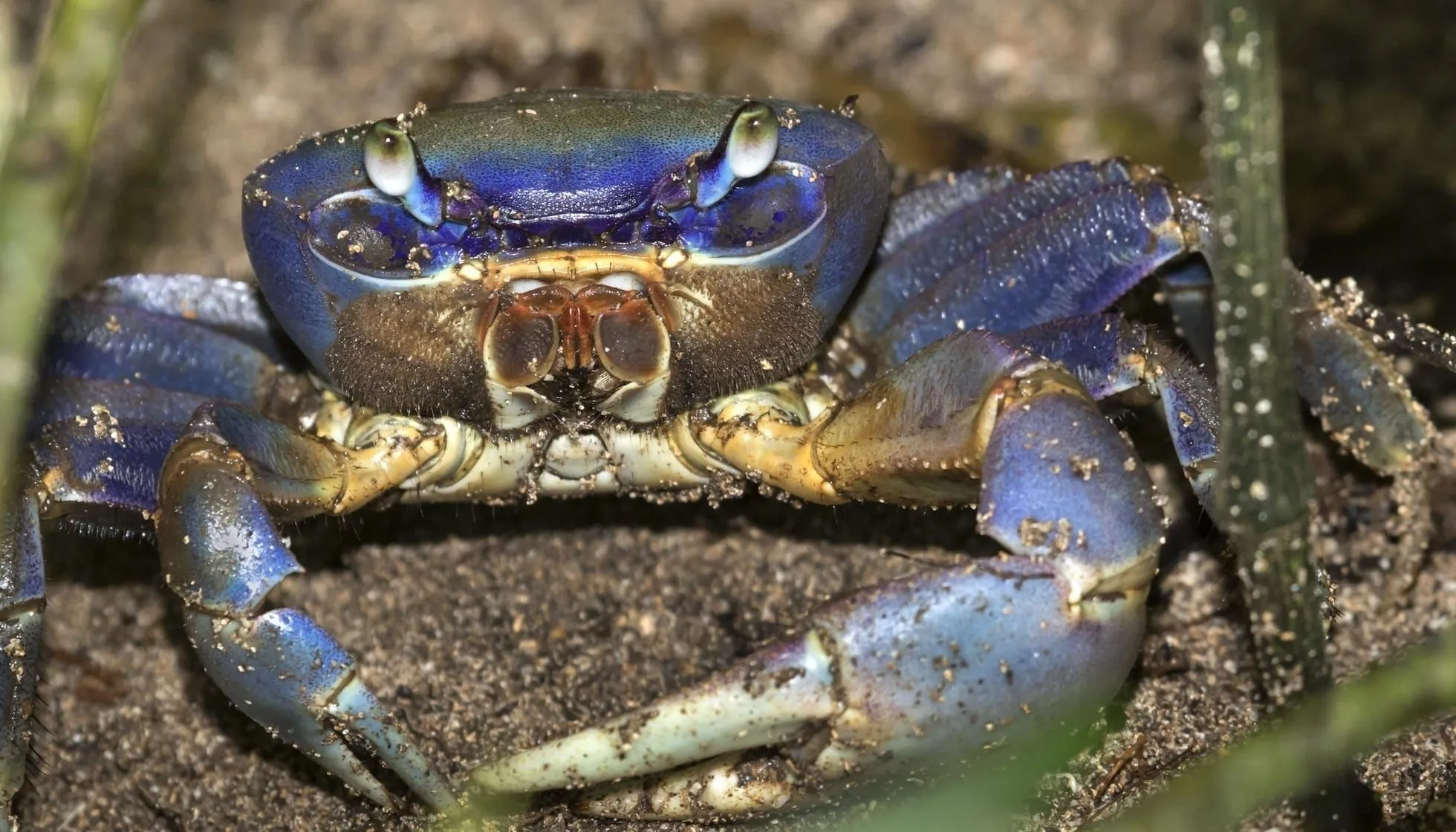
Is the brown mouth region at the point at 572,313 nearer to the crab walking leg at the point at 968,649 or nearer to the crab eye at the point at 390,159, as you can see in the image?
the crab eye at the point at 390,159

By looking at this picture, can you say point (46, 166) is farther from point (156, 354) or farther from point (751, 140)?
point (156, 354)

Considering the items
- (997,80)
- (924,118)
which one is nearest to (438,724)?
(924,118)

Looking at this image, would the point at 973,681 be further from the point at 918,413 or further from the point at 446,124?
the point at 446,124

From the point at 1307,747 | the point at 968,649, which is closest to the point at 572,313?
the point at 968,649

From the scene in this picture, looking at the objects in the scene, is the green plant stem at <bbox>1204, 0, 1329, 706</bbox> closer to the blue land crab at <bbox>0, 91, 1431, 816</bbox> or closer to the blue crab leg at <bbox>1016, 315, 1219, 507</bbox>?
the blue land crab at <bbox>0, 91, 1431, 816</bbox>

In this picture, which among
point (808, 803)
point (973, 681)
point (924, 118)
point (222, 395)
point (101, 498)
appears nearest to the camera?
point (973, 681)

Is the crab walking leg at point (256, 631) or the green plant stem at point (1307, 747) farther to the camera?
the crab walking leg at point (256, 631)

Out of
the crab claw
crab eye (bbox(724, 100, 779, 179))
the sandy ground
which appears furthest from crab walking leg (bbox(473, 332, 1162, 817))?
crab eye (bbox(724, 100, 779, 179))

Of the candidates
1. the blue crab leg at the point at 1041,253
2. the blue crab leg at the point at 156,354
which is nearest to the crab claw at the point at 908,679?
the blue crab leg at the point at 1041,253
